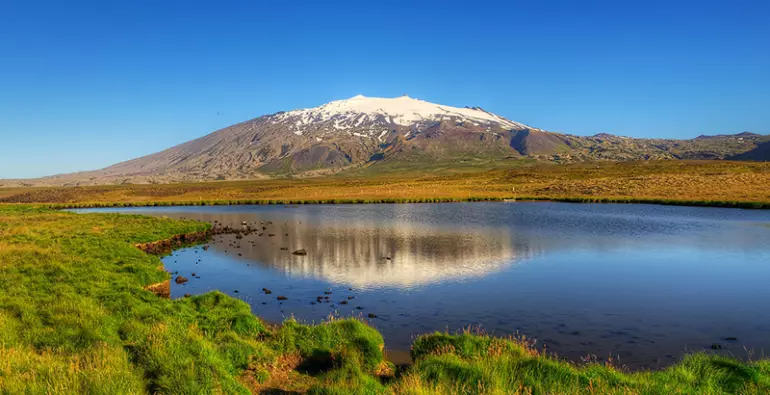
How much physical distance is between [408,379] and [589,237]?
140 feet

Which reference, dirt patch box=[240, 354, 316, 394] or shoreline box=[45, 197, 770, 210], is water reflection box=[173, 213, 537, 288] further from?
shoreline box=[45, 197, 770, 210]

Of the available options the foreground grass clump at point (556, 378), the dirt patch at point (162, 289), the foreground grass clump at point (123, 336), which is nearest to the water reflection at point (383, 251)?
the dirt patch at point (162, 289)

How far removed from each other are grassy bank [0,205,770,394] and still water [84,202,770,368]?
3625 millimetres

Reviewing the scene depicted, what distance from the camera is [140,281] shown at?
25.1 m

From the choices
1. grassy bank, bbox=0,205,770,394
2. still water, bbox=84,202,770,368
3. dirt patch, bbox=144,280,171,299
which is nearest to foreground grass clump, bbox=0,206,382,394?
grassy bank, bbox=0,205,770,394

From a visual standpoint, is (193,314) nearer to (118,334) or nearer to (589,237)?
(118,334)

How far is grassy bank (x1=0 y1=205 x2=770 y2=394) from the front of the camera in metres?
10.7

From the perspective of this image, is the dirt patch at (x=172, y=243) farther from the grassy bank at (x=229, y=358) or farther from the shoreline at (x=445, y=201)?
the shoreline at (x=445, y=201)

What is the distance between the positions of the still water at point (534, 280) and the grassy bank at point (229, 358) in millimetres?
3625

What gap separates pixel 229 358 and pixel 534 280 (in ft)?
73.8

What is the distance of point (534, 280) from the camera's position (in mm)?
30531

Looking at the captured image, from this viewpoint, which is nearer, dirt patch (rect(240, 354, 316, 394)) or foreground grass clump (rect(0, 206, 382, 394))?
foreground grass clump (rect(0, 206, 382, 394))

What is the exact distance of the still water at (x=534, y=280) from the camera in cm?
2039

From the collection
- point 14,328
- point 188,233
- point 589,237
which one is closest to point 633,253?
point 589,237
